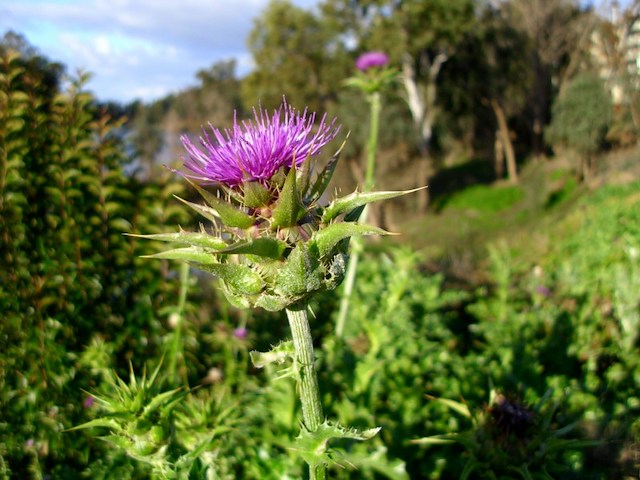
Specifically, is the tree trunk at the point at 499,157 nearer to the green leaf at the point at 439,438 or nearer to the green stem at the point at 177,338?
the green stem at the point at 177,338

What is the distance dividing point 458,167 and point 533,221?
38.0 ft

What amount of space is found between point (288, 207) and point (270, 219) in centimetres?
10

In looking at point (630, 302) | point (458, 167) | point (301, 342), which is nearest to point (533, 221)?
point (458, 167)

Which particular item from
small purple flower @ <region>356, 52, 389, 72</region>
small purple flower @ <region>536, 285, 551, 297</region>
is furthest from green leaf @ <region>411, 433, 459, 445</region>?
small purple flower @ <region>356, 52, 389, 72</region>

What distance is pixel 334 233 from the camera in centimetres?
185

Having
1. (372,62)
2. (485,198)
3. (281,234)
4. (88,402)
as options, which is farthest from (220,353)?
(485,198)

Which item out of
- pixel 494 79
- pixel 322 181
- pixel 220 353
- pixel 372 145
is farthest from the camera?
pixel 494 79

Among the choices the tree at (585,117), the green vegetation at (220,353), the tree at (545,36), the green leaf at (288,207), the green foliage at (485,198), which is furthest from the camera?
the tree at (545,36)

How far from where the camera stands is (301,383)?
1.95m

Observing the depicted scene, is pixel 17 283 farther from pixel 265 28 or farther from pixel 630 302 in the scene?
pixel 265 28

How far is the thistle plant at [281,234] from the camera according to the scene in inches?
72.7

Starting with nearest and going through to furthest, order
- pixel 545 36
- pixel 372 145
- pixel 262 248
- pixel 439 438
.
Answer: pixel 262 248, pixel 439 438, pixel 372 145, pixel 545 36

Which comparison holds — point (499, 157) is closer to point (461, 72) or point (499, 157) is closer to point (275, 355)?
point (461, 72)

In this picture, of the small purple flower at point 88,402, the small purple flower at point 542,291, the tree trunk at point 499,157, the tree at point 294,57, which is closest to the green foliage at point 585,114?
the tree trunk at point 499,157
